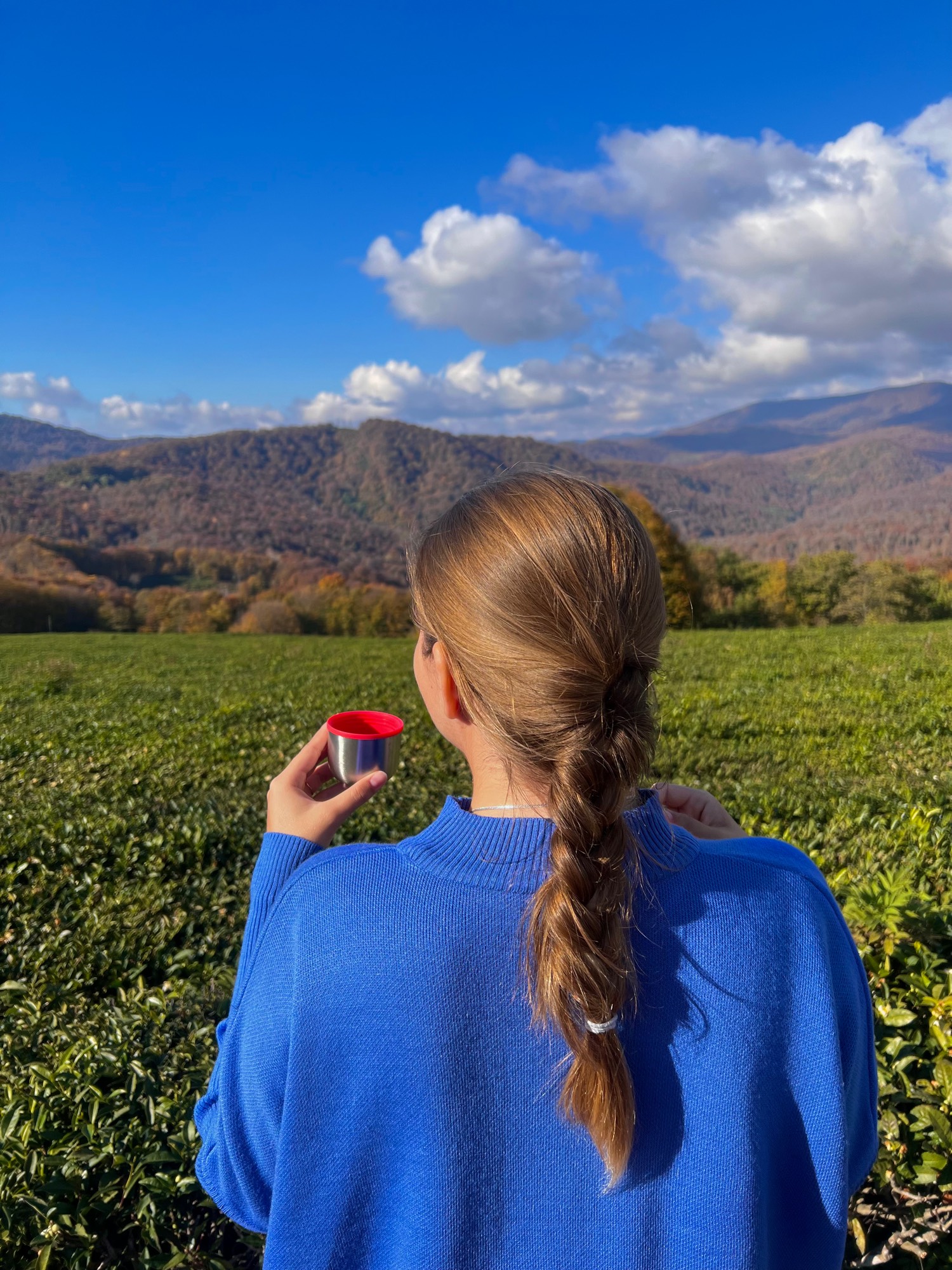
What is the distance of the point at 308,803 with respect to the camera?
1.22 metres

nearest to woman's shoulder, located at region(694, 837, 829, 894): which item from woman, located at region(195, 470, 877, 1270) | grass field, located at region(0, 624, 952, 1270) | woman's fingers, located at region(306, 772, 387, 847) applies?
woman, located at region(195, 470, 877, 1270)

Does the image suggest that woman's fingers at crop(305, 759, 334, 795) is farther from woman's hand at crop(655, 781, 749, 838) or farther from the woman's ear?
woman's hand at crop(655, 781, 749, 838)

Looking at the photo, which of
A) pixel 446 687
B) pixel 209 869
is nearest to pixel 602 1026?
pixel 446 687

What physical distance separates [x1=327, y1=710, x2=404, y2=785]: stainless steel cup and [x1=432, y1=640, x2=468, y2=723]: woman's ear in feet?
0.94

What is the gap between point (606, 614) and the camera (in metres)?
1.01

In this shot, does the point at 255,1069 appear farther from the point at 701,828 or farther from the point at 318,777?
the point at 701,828

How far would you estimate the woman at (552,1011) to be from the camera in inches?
36.6

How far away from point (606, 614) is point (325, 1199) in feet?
2.70

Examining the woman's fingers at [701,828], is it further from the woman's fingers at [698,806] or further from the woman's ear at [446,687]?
the woman's ear at [446,687]

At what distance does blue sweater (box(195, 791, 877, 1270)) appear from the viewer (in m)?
0.93

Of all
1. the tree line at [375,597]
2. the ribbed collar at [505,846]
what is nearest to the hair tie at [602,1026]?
the ribbed collar at [505,846]

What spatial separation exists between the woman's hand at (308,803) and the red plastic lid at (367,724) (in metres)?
0.24

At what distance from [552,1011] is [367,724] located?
3.00ft

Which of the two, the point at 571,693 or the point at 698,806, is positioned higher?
the point at 571,693
